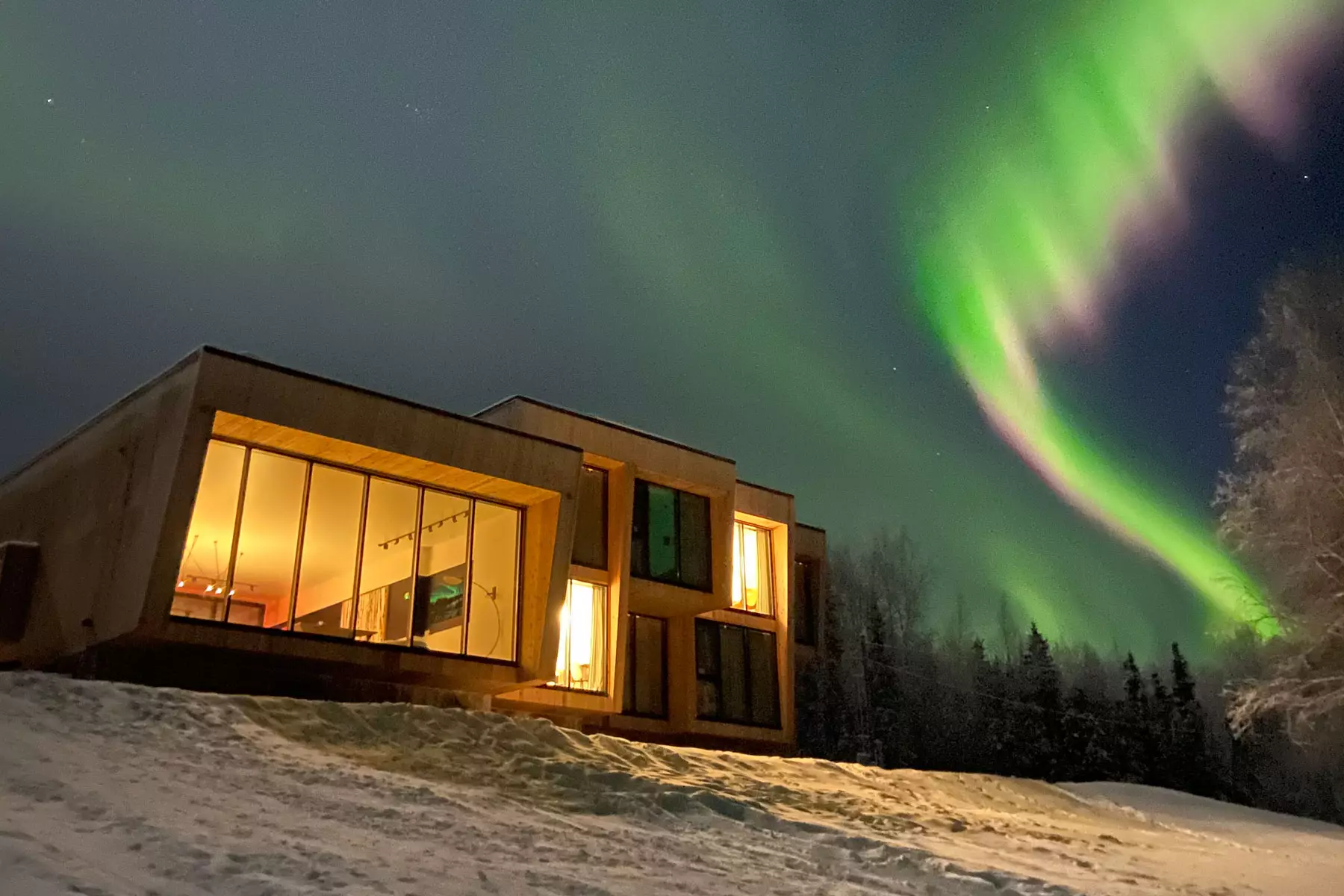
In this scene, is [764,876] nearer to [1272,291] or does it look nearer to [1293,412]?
[1293,412]

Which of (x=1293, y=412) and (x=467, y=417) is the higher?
(x=1293, y=412)

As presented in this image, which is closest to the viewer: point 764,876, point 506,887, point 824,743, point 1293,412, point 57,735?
point 506,887

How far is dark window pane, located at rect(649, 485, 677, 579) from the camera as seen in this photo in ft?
66.8

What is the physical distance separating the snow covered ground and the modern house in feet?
8.19

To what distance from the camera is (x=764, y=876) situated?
289 inches

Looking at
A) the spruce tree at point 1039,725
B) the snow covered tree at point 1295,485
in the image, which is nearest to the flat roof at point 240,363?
the snow covered tree at point 1295,485

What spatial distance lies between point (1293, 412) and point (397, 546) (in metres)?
14.9

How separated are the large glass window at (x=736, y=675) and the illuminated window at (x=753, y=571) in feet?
2.13

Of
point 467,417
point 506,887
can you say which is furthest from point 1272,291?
point 506,887

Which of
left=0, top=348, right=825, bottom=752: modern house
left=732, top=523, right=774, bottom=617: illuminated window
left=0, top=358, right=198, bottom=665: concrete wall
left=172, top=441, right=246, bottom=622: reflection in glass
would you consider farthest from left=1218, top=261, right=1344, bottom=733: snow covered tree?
left=0, top=358, right=198, bottom=665: concrete wall

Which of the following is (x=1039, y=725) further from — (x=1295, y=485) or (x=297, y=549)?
(x=297, y=549)

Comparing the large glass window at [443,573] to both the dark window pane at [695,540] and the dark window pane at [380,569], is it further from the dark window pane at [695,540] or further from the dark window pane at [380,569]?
the dark window pane at [695,540]

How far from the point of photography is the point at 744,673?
880 inches

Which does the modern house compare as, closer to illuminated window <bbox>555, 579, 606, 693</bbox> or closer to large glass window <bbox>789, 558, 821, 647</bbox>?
illuminated window <bbox>555, 579, 606, 693</bbox>
